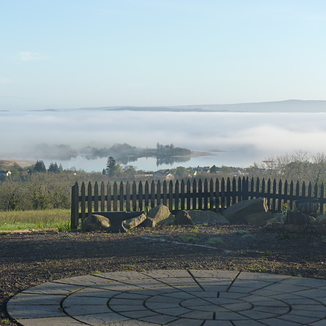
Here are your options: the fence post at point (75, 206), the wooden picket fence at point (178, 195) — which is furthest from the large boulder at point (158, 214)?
the fence post at point (75, 206)

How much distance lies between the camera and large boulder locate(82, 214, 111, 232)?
12.1 m

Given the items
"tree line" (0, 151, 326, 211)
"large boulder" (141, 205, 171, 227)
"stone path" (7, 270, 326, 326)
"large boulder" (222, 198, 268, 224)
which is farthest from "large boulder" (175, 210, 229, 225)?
"tree line" (0, 151, 326, 211)

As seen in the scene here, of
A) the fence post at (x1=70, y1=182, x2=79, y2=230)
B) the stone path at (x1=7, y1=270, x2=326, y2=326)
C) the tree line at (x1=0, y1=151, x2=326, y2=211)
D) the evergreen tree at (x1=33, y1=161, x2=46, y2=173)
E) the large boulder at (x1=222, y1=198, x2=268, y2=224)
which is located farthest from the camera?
the evergreen tree at (x1=33, y1=161, x2=46, y2=173)

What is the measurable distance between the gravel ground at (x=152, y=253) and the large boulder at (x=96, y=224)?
59 centimetres

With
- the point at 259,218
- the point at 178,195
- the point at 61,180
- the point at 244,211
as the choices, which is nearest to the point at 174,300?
the point at 259,218

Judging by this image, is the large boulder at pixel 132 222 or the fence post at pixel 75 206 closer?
the large boulder at pixel 132 222

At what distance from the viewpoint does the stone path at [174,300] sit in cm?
475

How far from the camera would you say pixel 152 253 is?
8508 mm

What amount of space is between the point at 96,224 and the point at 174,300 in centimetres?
696

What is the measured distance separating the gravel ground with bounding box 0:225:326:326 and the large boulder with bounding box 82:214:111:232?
59 centimetres

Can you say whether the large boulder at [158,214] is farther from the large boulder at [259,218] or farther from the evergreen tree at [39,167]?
the evergreen tree at [39,167]

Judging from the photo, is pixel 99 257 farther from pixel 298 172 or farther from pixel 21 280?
pixel 298 172

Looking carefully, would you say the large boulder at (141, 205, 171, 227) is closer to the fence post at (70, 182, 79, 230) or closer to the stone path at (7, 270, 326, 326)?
the fence post at (70, 182, 79, 230)

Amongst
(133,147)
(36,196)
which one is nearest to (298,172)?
(36,196)
